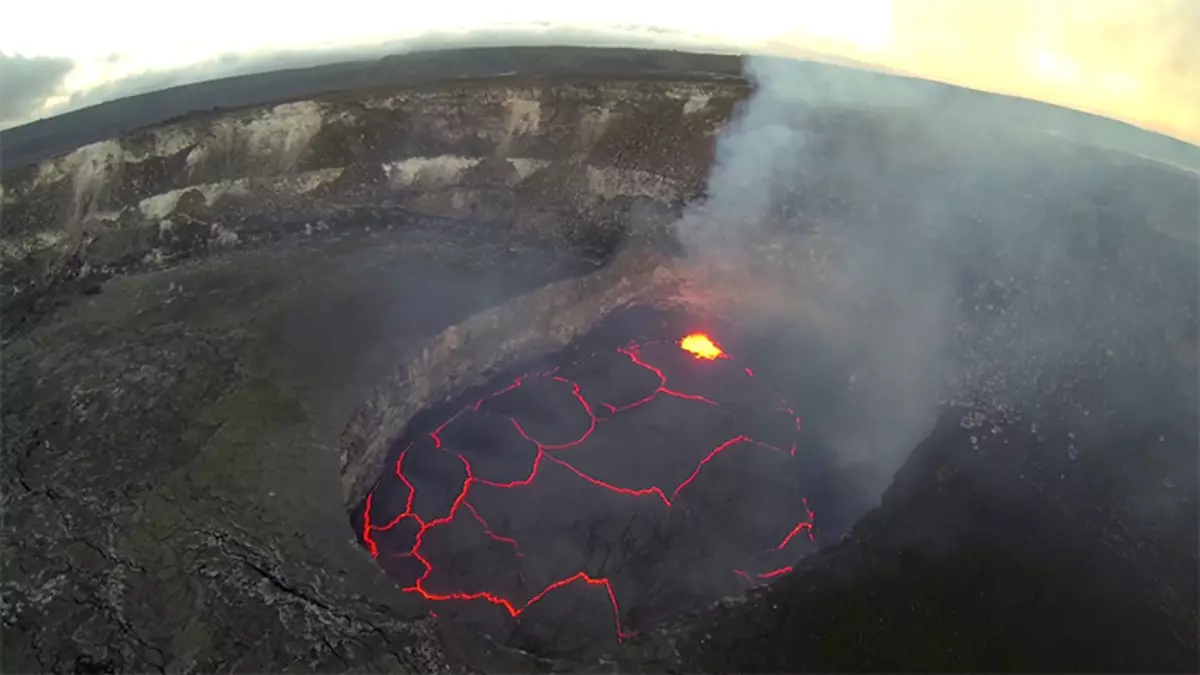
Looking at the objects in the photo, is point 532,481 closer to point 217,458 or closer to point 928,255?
point 217,458

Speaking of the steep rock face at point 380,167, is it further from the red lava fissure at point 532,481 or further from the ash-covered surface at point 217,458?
the red lava fissure at point 532,481

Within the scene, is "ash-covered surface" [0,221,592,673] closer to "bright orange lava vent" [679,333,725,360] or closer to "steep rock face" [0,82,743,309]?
"steep rock face" [0,82,743,309]

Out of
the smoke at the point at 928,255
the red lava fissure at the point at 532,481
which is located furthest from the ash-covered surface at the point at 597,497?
the smoke at the point at 928,255

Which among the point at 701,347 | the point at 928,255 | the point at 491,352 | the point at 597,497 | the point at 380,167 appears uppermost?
the point at 380,167

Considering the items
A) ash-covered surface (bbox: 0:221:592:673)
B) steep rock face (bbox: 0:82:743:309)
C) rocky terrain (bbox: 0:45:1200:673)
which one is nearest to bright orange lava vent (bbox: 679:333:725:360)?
rocky terrain (bbox: 0:45:1200:673)

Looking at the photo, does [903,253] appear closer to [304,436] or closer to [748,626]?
[748,626]

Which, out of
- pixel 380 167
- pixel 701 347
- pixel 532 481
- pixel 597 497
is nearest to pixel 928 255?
pixel 701 347

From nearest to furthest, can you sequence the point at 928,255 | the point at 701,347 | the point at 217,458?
the point at 217,458 < the point at 928,255 < the point at 701,347
